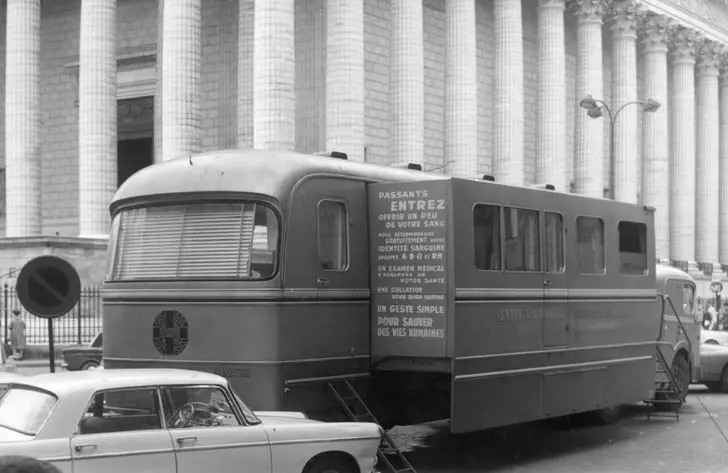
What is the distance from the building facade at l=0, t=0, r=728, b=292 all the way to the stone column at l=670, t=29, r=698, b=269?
0.27 feet

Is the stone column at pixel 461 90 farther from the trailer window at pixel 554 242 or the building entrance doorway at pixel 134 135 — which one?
the trailer window at pixel 554 242

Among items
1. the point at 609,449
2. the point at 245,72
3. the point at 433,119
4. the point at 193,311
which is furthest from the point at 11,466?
the point at 433,119

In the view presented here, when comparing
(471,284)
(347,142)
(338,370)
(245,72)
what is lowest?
(338,370)

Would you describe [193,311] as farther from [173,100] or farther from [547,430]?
[173,100]

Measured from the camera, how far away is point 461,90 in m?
38.7

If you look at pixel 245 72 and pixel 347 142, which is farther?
pixel 245 72

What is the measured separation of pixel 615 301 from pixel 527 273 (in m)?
2.53

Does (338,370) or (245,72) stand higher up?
(245,72)

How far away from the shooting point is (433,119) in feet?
139

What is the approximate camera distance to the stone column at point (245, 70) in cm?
3700

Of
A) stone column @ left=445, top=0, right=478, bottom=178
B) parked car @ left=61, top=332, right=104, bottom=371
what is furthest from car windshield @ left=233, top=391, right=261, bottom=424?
stone column @ left=445, top=0, right=478, bottom=178

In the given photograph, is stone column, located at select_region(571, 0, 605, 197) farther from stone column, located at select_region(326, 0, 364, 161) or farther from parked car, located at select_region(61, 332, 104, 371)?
parked car, located at select_region(61, 332, 104, 371)

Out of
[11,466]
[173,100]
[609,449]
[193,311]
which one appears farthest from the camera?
[173,100]

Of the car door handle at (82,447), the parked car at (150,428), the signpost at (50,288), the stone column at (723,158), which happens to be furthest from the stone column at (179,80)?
the stone column at (723,158)
